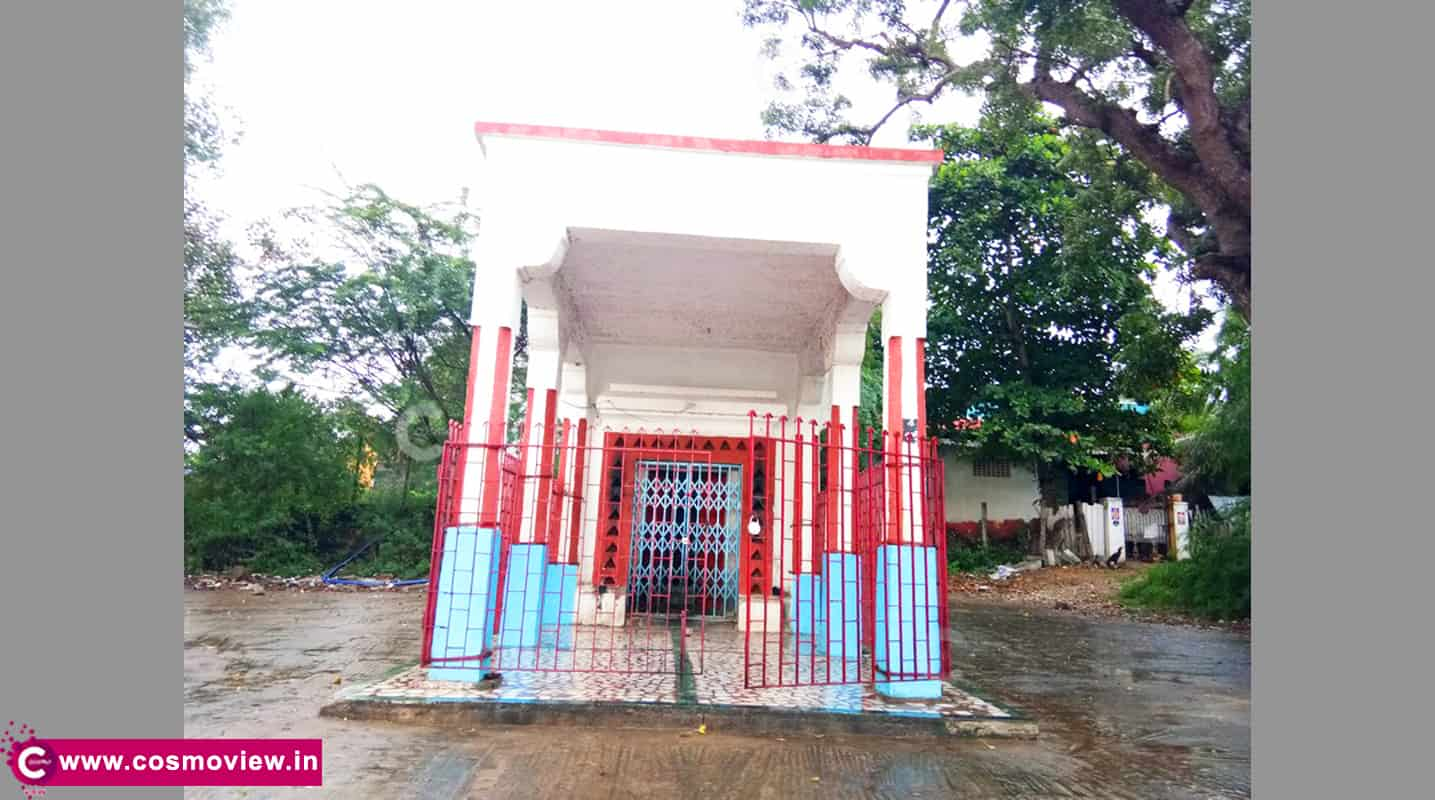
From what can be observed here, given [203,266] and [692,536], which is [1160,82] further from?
[203,266]

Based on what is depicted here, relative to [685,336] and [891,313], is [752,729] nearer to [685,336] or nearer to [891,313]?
[891,313]

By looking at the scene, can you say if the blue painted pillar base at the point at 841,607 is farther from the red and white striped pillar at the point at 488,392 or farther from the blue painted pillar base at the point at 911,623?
the red and white striped pillar at the point at 488,392

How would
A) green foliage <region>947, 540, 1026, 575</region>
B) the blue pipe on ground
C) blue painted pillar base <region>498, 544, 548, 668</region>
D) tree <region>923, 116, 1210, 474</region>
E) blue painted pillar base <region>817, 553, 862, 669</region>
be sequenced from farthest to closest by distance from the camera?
1. green foliage <region>947, 540, 1026, 575</region>
2. the blue pipe on ground
3. tree <region>923, 116, 1210, 474</region>
4. blue painted pillar base <region>498, 544, 548, 668</region>
5. blue painted pillar base <region>817, 553, 862, 669</region>

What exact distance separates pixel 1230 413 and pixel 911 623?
771 centimetres

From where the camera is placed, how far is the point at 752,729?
5070 millimetres

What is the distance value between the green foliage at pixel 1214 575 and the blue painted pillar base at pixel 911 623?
7.98 metres

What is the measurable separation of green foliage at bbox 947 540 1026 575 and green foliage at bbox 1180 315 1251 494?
516 cm

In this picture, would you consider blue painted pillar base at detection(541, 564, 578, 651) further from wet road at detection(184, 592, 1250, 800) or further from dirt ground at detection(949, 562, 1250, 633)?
dirt ground at detection(949, 562, 1250, 633)

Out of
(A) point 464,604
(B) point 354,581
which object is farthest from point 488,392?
(B) point 354,581

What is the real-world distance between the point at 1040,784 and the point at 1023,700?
240 centimetres

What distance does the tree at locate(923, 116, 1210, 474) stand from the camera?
51.6 ft

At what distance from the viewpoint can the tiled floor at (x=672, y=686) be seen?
531 cm

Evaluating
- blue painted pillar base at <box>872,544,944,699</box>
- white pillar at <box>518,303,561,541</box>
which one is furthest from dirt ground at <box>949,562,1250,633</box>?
white pillar at <box>518,303,561,541</box>

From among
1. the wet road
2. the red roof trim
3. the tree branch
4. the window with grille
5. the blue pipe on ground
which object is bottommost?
the blue pipe on ground
